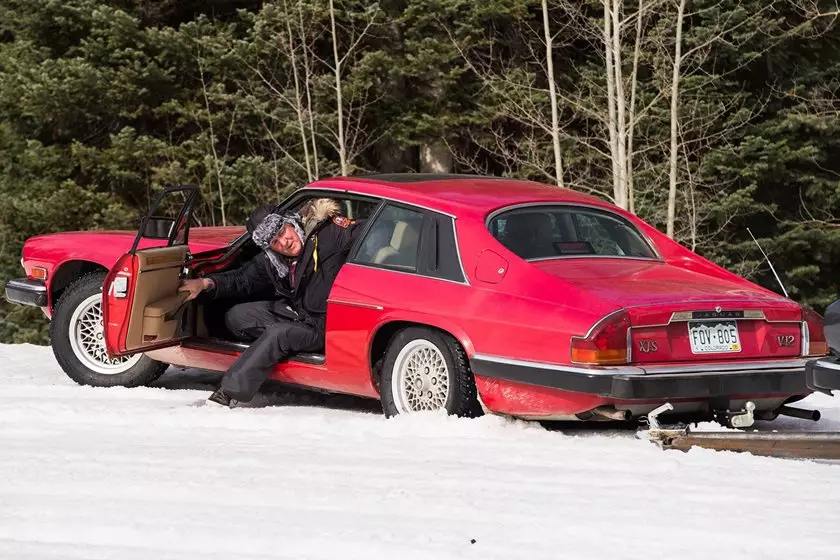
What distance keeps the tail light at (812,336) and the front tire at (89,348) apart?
14.4ft

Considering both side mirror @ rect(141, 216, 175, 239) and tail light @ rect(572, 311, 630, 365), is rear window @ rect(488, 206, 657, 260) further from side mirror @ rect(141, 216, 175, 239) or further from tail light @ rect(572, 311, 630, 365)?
side mirror @ rect(141, 216, 175, 239)

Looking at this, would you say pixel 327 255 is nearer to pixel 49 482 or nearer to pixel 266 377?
pixel 266 377

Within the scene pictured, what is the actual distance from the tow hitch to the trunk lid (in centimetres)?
41

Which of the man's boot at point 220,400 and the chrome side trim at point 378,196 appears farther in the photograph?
the man's boot at point 220,400

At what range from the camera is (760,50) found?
25000 mm

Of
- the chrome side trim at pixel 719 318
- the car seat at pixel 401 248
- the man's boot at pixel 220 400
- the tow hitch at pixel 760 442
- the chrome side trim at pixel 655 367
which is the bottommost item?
the man's boot at pixel 220 400

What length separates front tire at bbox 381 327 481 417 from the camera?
6.82 metres

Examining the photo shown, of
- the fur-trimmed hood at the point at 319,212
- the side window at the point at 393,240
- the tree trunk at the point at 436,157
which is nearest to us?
the side window at the point at 393,240

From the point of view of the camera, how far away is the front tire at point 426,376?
22.4ft

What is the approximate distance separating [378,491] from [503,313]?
1588mm

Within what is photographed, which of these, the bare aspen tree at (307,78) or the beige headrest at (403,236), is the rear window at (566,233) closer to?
the beige headrest at (403,236)

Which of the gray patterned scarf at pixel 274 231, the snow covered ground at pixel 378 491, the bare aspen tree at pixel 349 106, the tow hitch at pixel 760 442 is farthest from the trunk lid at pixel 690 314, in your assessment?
the bare aspen tree at pixel 349 106

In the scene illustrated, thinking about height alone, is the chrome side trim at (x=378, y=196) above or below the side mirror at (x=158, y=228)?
above

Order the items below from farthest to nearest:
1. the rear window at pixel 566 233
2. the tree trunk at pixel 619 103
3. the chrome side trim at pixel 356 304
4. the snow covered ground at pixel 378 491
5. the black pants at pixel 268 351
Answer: the tree trunk at pixel 619 103 < the black pants at pixel 268 351 < the chrome side trim at pixel 356 304 < the rear window at pixel 566 233 < the snow covered ground at pixel 378 491
